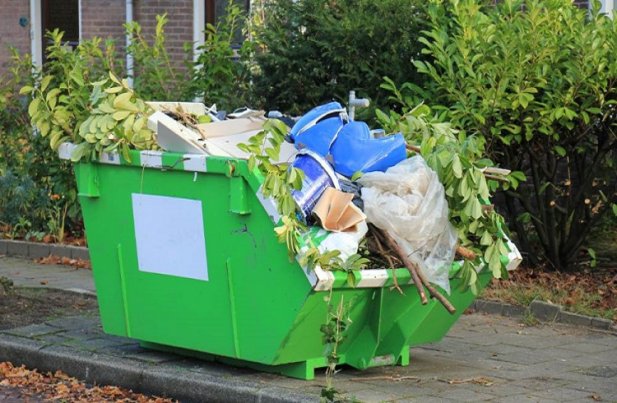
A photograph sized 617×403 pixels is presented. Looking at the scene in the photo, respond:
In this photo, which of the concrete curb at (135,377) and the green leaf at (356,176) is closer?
the concrete curb at (135,377)

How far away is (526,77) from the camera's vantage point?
8297 millimetres

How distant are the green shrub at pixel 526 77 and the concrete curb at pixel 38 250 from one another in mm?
3588

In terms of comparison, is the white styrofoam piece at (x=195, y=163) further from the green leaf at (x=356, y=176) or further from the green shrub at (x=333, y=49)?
the green shrub at (x=333, y=49)

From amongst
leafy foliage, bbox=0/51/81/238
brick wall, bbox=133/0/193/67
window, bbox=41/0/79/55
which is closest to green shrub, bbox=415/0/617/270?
leafy foliage, bbox=0/51/81/238

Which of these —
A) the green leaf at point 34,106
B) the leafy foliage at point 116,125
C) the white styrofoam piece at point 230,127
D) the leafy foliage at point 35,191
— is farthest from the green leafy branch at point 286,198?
the leafy foliage at point 35,191

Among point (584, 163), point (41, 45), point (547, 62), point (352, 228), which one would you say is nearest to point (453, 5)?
point (547, 62)

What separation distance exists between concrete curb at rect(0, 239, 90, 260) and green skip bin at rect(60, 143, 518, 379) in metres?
→ 3.83

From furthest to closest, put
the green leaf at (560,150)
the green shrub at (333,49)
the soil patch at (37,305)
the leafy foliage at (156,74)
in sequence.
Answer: the leafy foliage at (156,74) < the green shrub at (333,49) < the green leaf at (560,150) < the soil patch at (37,305)

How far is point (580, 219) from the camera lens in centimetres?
920

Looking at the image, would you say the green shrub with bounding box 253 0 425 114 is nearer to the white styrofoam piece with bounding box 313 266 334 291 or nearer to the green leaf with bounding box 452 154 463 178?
the green leaf with bounding box 452 154 463 178

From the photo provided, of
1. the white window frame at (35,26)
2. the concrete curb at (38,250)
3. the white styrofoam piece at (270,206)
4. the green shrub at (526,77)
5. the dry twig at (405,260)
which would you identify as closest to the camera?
the white styrofoam piece at (270,206)

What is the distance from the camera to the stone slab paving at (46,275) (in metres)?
9.45

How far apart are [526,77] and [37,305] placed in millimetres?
3647

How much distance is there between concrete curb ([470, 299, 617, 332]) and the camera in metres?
7.91
